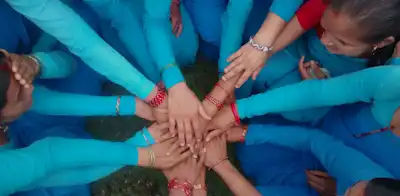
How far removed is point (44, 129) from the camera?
56.3 inches

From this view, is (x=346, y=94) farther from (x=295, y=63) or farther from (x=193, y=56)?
(x=193, y=56)

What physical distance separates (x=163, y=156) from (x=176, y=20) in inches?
17.3

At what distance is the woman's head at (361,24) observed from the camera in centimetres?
105

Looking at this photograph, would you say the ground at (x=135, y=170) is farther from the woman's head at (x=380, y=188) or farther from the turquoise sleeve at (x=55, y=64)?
the woman's head at (x=380, y=188)

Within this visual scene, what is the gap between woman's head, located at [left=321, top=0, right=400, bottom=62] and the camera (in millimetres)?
1055

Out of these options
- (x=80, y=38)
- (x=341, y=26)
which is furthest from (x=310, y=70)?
(x=80, y=38)

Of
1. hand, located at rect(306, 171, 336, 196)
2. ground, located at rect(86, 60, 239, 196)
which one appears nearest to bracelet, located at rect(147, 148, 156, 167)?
ground, located at rect(86, 60, 239, 196)

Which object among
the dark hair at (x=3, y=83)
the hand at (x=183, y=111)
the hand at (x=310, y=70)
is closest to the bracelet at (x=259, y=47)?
the hand at (x=310, y=70)

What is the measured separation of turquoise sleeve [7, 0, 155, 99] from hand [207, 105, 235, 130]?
0.22 meters

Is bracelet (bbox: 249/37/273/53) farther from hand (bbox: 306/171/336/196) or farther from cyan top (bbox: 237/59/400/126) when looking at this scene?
hand (bbox: 306/171/336/196)

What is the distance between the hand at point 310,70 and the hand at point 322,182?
11.0 inches

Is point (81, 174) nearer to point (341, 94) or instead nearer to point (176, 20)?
point (176, 20)

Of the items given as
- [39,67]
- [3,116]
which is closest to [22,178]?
[3,116]

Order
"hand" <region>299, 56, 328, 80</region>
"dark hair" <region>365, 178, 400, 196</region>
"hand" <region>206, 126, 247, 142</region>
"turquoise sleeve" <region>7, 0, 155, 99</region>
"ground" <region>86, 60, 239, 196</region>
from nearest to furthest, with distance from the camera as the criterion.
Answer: "dark hair" <region>365, 178, 400, 196</region> → "turquoise sleeve" <region>7, 0, 155, 99</region> → "hand" <region>299, 56, 328, 80</region> → "hand" <region>206, 126, 247, 142</region> → "ground" <region>86, 60, 239, 196</region>
